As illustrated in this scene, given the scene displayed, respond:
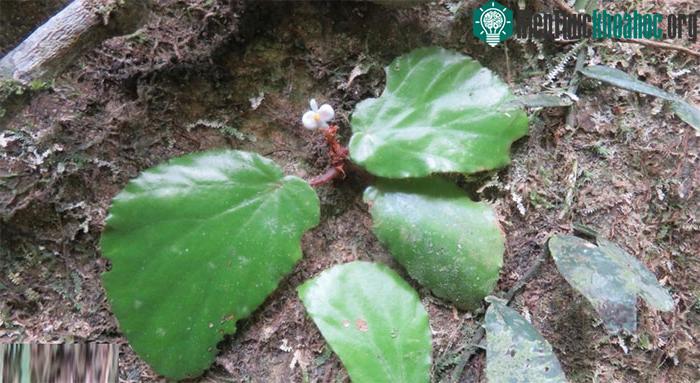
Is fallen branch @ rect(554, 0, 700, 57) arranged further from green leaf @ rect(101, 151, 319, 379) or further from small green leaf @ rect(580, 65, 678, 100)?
green leaf @ rect(101, 151, 319, 379)

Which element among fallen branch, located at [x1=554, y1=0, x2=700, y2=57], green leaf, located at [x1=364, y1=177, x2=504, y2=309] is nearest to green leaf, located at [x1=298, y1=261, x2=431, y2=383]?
green leaf, located at [x1=364, y1=177, x2=504, y2=309]

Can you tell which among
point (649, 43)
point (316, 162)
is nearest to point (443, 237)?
point (316, 162)

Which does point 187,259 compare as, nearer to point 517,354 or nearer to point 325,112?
point 325,112

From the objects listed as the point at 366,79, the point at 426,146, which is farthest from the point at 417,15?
the point at 426,146

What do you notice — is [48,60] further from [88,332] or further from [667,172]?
[667,172]

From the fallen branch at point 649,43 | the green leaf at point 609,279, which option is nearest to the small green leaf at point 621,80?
the fallen branch at point 649,43
